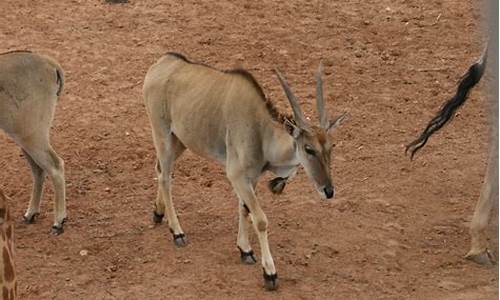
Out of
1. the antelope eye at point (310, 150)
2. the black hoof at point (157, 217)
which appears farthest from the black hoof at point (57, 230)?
the antelope eye at point (310, 150)

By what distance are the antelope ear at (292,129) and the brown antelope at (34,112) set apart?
213cm

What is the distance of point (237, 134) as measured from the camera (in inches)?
247

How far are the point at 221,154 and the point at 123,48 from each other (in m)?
4.45

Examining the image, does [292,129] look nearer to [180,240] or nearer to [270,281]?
[270,281]

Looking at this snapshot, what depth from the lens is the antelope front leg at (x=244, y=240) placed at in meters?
6.52

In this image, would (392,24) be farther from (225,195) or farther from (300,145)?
(300,145)

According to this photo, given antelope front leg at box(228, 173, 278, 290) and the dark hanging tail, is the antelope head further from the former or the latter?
the dark hanging tail

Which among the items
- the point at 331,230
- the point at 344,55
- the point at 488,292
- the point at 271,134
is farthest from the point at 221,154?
the point at 344,55

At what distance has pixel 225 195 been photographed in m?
7.66

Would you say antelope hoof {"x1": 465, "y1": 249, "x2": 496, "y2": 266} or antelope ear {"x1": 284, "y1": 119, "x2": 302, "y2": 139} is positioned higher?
antelope ear {"x1": 284, "y1": 119, "x2": 302, "y2": 139}

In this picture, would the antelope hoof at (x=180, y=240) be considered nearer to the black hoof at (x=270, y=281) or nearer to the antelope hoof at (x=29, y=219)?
the black hoof at (x=270, y=281)

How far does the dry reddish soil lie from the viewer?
6.46 meters

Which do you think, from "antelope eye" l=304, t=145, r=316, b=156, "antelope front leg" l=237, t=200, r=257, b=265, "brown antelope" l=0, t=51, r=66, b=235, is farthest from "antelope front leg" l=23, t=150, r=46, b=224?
"antelope eye" l=304, t=145, r=316, b=156

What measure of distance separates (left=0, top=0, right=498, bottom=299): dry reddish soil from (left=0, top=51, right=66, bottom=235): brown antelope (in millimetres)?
278
